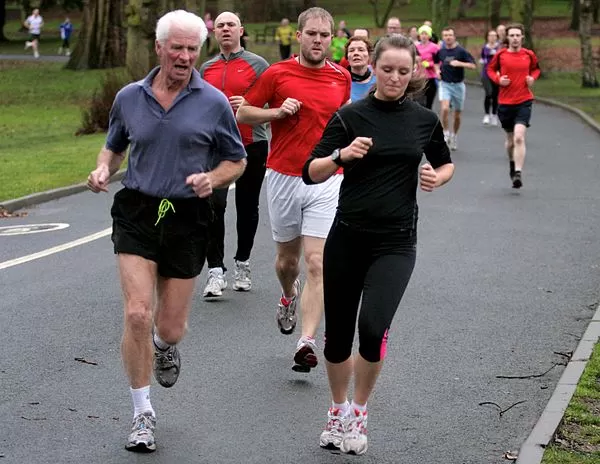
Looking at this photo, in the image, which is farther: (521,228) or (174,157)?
(521,228)

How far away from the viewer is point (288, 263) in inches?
346

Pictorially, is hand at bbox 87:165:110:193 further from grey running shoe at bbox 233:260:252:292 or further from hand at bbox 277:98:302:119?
grey running shoe at bbox 233:260:252:292

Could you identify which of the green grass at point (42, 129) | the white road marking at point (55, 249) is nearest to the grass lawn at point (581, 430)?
the white road marking at point (55, 249)

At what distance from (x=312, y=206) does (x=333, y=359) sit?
1.98 m

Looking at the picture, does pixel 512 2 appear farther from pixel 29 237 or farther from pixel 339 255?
pixel 339 255

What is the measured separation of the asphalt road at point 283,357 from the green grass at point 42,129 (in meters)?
4.94

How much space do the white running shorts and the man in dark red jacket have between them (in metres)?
1.90

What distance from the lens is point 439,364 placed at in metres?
8.65

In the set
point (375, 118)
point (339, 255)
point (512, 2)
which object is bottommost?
point (512, 2)

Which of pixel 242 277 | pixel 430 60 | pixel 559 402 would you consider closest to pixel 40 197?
pixel 242 277

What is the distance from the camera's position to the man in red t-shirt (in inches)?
328

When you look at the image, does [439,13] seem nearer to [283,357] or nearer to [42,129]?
[42,129]

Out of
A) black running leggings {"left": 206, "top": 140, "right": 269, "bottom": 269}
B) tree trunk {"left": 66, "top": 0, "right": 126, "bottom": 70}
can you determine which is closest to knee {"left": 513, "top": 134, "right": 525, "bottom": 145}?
black running leggings {"left": 206, "top": 140, "right": 269, "bottom": 269}

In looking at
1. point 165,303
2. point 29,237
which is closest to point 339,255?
point 165,303
